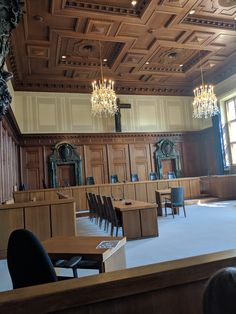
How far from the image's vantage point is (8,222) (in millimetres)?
5027

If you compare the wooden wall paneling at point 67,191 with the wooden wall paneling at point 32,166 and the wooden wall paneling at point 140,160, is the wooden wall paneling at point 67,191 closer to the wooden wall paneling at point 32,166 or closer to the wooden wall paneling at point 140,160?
the wooden wall paneling at point 32,166

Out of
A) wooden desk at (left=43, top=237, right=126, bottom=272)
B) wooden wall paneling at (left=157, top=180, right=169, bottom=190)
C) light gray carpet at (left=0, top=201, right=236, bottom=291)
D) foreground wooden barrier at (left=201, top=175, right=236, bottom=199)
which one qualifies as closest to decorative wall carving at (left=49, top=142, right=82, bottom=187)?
wooden wall paneling at (left=157, top=180, right=169, bottom=190)

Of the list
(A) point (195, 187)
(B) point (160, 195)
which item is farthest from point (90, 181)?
(A) point (195, 187)

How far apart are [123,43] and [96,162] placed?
529 centimetres

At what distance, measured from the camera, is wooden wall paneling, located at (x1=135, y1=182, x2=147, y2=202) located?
10.4 meters

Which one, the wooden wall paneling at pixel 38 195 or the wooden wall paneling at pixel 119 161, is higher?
the wooden wall paneling at pixel 119 161

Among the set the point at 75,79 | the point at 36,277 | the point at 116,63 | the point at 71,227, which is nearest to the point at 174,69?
the point at 116,63

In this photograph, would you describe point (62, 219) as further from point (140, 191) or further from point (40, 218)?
point (140, 191)

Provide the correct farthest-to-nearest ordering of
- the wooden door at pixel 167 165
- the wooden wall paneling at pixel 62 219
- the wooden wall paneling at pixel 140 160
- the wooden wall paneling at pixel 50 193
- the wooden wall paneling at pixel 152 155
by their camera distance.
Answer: the wooden door at pixel 167 165 < the wooden wall paneling at pixel 152 155 < the wooden wall paneling at pixel 140 160 < the wooden wall paneling at pixel 50 193 < the wooden wall paneling at pixel 62 219

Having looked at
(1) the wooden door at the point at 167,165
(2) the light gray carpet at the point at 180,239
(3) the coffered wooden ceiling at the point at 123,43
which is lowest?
(2) the light gray carpet at the point at 180,239

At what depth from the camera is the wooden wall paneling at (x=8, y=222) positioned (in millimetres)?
4918

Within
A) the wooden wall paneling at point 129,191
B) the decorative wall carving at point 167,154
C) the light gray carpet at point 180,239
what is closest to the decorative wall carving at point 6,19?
the light gray carpet at point 180,239

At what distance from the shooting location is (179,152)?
43.2 feet

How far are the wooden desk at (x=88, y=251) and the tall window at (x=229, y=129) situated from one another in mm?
10126
